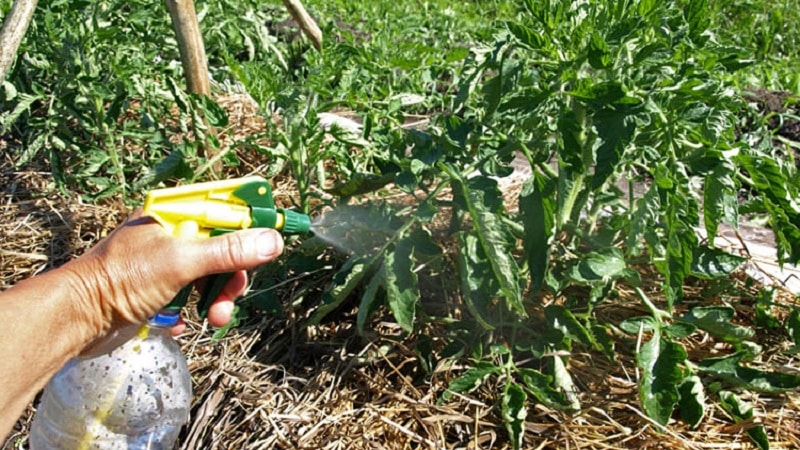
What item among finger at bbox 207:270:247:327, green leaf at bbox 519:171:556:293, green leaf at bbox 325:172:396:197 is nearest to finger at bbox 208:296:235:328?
finger at bbox 207:270:247:327

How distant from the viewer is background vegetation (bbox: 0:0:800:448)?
172 cm

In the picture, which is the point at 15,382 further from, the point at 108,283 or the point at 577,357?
the point at 577,357

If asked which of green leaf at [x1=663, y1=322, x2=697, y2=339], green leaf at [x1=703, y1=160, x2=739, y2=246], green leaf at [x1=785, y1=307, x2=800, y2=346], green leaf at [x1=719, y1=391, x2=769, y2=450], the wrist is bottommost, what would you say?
green leaf at [x1=719, y1=391, x2=769, y2=450]

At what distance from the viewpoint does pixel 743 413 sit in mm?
1902

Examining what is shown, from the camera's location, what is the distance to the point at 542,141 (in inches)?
76.4

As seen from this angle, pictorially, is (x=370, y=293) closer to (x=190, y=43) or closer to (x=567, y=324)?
(x=567, y=324)

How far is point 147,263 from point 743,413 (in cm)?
140

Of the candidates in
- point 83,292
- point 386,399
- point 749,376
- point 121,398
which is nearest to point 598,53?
point 749,376

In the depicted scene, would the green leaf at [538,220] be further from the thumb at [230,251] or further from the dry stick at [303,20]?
the dry stick at [303,20]

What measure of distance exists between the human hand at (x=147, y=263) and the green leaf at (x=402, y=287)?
1.15 ft

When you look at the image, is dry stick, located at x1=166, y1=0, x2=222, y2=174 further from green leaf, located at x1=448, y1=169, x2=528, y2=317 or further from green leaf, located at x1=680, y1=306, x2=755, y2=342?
green leaf, located at x1=680, y1=306, x2=755, y2=342

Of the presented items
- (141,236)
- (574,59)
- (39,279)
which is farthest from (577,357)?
(39,279)

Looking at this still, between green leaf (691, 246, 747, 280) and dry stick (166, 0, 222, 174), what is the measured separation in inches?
56.1

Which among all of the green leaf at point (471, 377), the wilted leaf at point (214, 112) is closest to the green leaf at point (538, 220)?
the green leaf at point (471, 377)
